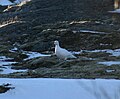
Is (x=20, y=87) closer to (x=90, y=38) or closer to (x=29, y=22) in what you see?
(x=90, y=38)

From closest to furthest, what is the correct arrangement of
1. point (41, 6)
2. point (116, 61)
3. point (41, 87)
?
1. point (41, 87)
2. point (116, 61)
3. point (41, 6)

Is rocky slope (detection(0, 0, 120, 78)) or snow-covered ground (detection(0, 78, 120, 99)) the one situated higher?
snow-covered ground (detection(0, 78, 120, 99))

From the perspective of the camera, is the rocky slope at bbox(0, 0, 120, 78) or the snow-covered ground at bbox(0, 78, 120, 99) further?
the rocky slope at bbox(0, 0, 120, 78)

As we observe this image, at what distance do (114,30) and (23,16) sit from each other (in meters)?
17.0

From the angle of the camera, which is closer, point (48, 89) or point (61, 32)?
point (48, 89)

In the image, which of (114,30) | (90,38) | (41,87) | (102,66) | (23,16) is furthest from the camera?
(23,16)

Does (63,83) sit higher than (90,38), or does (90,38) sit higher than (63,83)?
(63,83)

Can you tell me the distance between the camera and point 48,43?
28.5m

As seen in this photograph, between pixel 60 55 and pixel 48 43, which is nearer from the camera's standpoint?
pixel 60 55

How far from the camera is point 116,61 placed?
707 inches

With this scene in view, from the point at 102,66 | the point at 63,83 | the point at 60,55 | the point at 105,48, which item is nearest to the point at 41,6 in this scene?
the point at 105,48

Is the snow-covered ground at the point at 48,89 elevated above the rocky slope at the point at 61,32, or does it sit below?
above

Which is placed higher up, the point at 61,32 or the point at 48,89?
the point at 48,89

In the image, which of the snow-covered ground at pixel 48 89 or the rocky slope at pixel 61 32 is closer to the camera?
the snow-covered ground at pixel 48 89
